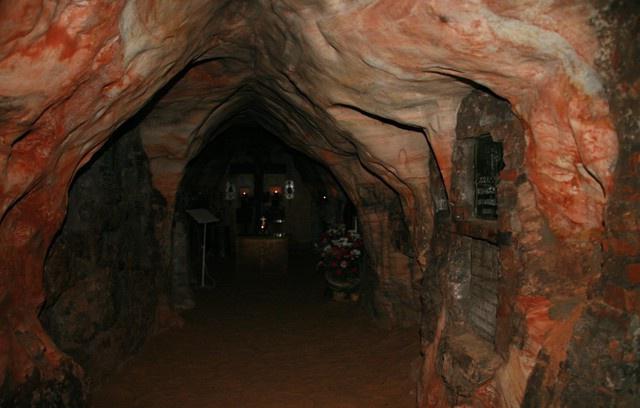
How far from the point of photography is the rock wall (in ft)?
16.6

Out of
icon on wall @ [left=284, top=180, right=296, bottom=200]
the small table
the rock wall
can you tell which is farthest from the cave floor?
icon on wall @ [left=284, top=180, right=296, bottom=200]

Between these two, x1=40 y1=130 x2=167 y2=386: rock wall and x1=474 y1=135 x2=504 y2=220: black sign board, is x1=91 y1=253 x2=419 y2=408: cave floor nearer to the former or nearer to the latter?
x1=40 y1=130 x2=167 y2=386: rock wall

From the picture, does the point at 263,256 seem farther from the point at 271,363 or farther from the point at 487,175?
the point at 487,175

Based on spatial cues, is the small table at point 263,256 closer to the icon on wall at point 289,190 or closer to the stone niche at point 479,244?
the icon on wall at point 289,190

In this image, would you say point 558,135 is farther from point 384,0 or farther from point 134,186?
point 134,186

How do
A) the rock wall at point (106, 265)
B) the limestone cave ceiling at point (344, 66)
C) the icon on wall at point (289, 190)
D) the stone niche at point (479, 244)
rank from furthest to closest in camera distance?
the icon on wall at point (289, 190), the rock wall at point (106, 265), the stone niche at point (479, 244), the limestone cave ceiling at point (344, 66)

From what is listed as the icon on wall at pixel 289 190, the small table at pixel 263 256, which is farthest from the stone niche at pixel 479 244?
the icon on wall at pixel 289 190

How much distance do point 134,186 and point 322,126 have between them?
2.84 m

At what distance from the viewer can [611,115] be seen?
2.71 m

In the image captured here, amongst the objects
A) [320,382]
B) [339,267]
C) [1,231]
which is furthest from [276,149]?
[1,231]

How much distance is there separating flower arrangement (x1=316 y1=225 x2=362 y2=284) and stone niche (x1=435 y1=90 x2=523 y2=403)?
475cm

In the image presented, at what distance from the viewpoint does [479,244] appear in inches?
181

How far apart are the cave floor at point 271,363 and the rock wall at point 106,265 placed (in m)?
0.48

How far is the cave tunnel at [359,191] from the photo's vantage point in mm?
2822
